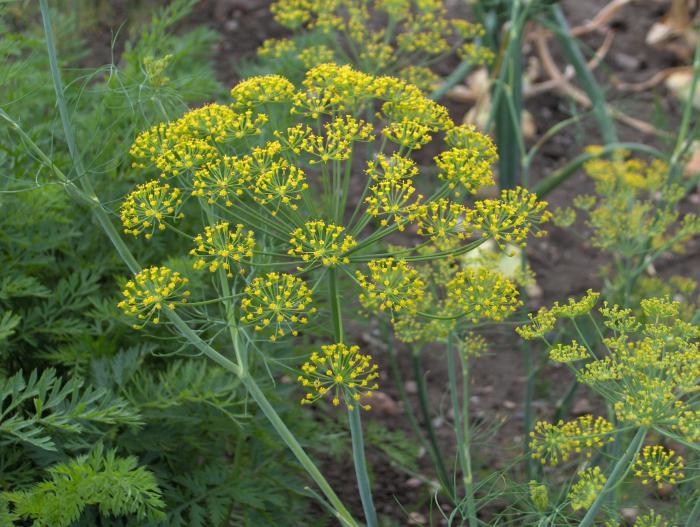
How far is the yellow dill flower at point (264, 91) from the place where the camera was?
7.16ft

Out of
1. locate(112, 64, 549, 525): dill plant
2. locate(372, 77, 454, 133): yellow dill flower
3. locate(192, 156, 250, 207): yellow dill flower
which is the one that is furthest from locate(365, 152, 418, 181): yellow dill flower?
locate(192, 156, 250, 207): yellow dill flower

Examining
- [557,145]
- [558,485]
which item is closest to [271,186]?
[558,485]

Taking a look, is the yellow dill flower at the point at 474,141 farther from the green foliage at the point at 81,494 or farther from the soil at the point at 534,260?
the green foliage at the point at 81,494

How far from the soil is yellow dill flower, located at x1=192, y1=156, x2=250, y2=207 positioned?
112cm

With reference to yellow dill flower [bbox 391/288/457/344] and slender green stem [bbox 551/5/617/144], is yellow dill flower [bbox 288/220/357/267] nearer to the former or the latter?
yellow dill flower [bbox 391/288/457/344]

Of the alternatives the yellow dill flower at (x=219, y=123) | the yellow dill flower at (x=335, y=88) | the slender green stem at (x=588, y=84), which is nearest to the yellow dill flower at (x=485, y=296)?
the yellow dill flower at (x=335, y=88)

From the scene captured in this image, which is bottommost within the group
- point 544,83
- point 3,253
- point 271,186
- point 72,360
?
point 544,83

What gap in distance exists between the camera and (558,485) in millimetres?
3777

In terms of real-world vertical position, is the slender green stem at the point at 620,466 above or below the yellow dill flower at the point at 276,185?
below

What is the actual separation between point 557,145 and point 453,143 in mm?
4197

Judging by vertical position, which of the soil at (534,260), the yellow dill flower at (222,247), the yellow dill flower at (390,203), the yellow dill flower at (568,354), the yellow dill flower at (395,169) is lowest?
the soil at (534,260)

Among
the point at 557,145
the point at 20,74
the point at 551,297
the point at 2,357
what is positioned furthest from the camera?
the point at 557,145

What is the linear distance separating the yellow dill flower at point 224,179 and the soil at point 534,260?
112cm

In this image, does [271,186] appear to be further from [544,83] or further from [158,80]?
[544,83]
